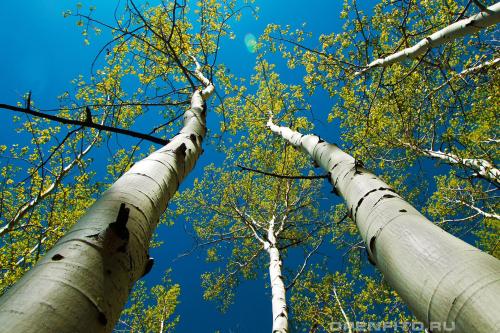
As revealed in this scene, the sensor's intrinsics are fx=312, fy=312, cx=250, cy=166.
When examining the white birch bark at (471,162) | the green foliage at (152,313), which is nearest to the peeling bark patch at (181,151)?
the white birch bark at (471,162)

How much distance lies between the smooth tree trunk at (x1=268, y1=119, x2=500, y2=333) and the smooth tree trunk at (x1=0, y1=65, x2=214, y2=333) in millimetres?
924

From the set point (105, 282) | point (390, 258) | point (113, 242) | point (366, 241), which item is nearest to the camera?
point (105, 282)

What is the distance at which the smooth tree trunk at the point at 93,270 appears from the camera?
75 centimetres

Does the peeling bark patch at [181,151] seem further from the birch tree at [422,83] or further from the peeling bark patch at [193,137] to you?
the birch tree at [422,83]

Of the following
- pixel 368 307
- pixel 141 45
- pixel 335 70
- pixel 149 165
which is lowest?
pixel 149 165

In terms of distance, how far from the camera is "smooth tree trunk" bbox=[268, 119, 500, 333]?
2.52 ft

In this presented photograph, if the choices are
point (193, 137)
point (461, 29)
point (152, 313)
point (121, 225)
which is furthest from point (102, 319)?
point (152, 313)

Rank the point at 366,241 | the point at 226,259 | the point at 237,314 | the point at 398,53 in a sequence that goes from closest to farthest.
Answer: the point at 366,241 < the point at 398,53 < the point at 226,259 < the point at 237,314

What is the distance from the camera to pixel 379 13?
5.87 m

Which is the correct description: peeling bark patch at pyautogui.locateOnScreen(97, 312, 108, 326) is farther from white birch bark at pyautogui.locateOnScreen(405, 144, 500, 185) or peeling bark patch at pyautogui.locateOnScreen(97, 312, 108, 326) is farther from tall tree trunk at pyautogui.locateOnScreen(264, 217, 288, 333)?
white birch bark at pyautogui.locateOnScreen(405, 144, 500, 185)

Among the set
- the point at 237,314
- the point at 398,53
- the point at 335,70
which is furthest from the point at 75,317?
the point at 237,314

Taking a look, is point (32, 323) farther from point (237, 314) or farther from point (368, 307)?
point (237, 314)

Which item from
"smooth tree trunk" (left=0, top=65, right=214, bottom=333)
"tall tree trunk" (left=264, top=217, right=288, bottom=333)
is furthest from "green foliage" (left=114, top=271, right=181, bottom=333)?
"smooth tree trunk" (left=0, top=65, right=214, bottom=333)

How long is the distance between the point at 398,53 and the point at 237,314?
2120cm
